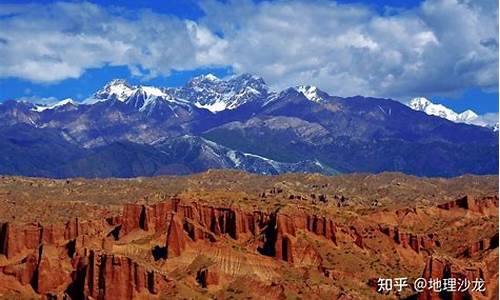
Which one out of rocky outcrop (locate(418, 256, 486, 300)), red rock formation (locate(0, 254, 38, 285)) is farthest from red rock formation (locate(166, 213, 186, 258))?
rocky outcrop (locate(418, 256, 486, 300))

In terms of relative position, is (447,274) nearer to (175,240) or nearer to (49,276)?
(175,240)

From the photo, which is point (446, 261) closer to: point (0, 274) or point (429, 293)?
point (429, 293)

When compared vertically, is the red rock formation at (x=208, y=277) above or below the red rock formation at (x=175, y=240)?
below

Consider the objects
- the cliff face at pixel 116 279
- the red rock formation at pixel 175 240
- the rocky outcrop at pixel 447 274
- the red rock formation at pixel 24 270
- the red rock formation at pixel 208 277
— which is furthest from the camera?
the red rock formation at pixel 175 240

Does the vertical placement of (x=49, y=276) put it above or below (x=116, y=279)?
above

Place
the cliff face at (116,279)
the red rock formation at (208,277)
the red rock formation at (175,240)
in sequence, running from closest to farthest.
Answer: the cliff face at (116,279)
the red rock formation at (208,277)
the red rock formation at (175,240)

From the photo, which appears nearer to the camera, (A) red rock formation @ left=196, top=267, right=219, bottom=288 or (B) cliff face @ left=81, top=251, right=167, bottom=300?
(B) cliff face @ left=81, top=251, right=167, bottom=300

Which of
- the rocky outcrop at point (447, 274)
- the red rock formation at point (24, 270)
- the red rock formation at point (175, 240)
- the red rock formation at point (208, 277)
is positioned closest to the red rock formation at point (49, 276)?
the red rock formation at point (24, 270)

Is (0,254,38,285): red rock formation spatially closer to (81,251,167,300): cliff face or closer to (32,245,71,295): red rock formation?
(32,245,71,295): red rock formation

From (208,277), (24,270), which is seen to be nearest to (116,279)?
(208,277)

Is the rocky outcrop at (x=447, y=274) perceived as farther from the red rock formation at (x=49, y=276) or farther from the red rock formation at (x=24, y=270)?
the red rock formation at (x=24, y=270)

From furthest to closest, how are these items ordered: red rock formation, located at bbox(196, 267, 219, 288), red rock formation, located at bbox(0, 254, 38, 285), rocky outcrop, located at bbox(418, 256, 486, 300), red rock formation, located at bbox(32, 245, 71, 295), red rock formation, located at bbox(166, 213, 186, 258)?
1. red rock formation, located at bbox(166, 213, 186, 258)
2. red rock formation, located at bbox(0, 254, 38, 285)
3. red rock formation, located at bbox(196, 267, 219, 288)
4. red rock formation, located at bbox(32, 245, 71, 295)
5. rocky outcrop, located at bbox(418, 256, 486, 300)

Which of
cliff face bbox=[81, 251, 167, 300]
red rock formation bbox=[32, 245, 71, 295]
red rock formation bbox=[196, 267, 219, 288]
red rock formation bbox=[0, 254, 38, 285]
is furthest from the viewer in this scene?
red rock formation bbox=[0, 254, 38, 285]

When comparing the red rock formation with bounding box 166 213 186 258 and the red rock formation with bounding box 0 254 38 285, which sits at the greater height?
the red rock formation with bounding box 166 213 186 258
